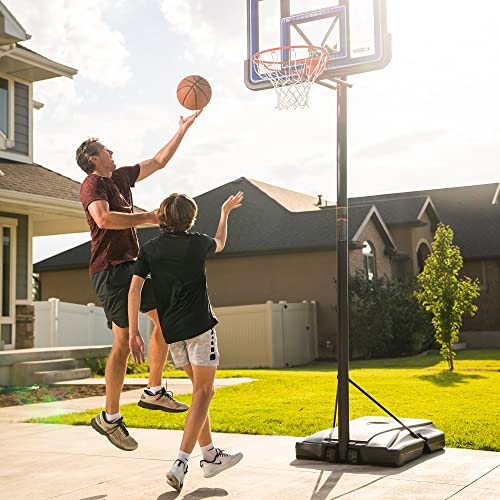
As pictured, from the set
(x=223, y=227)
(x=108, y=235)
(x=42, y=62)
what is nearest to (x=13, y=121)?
(x=42, y=62)

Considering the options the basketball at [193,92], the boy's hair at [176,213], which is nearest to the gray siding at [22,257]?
the basketball at [193,92]

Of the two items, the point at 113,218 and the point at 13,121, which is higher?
the point at 13,121

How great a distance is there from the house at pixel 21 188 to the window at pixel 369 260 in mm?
11507

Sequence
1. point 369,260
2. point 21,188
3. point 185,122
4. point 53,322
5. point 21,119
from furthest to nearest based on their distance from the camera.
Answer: point 369,260, point 53,322, point 21,119, point 21,188, point 185,122

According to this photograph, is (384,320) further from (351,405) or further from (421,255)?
(351,405)

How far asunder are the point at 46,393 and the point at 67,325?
594cm

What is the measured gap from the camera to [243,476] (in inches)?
227

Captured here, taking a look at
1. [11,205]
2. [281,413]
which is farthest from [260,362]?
[281,413]

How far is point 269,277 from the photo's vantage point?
25922mm

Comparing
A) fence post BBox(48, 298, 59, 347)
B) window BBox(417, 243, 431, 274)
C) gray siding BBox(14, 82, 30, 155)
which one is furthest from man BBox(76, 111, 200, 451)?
window BBox(417, 243, 431, 274)

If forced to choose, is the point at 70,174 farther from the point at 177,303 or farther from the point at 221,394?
the point at 177,303

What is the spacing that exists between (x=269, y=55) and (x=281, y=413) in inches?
178

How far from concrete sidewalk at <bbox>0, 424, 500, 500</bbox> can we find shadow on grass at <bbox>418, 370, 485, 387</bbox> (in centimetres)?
718

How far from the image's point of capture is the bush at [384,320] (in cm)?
2344
